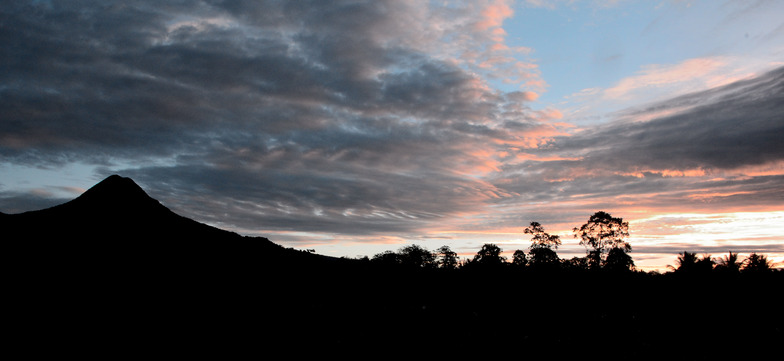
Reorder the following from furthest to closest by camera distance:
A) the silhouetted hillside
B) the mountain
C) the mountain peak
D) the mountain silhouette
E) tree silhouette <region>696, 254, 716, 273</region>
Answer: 1. tree silhouette <region>696, 254, 716, 273</region>
2. the mountain peak
3. the mountain silhouette
4. the mountain
5. the silhouetted hillside

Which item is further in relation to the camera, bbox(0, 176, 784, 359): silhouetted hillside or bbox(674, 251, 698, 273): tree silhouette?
bbox(674, 251, 698, 273): tree silhouette

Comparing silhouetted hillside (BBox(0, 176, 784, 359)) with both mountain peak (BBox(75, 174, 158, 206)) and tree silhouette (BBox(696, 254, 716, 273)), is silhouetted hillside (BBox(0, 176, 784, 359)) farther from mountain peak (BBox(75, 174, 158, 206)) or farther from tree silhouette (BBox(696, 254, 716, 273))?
tree silhouette (BBox(696, 254, 716, 273))

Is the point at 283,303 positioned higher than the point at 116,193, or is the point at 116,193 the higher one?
the point at 116,193

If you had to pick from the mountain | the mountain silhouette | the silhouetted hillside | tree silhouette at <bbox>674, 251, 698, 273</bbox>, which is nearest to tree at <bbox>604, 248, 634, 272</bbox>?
tree silhouette at <bbox>674, 251, 698, 273</bbox>

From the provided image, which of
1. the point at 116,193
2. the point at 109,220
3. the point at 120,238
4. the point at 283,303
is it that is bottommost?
the point at 283,303

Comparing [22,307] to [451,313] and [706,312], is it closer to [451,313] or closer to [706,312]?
[451,313]

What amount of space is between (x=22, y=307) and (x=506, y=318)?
19082 mm

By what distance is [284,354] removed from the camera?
586 inches

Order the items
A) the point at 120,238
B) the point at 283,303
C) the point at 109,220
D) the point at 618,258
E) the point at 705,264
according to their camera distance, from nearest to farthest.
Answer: the point at 120,238 → the point at 283,303 → the point at 109,220 → the point at 705,264 → the point at 618,258

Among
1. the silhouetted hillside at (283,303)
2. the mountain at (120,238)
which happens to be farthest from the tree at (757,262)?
the mountain at (120,238)

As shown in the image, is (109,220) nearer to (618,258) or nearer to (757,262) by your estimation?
(757,262)

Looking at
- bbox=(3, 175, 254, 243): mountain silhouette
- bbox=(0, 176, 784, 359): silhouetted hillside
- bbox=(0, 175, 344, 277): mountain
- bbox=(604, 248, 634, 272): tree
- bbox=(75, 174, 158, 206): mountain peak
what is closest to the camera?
bbox=(0, 176, 784, 359): silhouetted hillside

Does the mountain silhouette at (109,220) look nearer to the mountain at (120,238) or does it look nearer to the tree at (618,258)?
the mountain at (120,238)

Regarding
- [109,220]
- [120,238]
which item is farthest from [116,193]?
[120,238]
